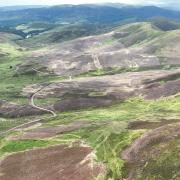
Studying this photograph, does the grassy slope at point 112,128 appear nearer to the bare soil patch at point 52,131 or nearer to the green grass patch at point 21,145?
the green grass patch at point 21,145

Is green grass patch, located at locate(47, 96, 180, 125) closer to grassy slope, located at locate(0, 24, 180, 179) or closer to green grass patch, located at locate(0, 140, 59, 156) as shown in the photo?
grassy slope, located at locate(0, 24, 180, 179)

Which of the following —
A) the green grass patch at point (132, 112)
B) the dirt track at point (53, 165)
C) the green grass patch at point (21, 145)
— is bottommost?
the green grass patch at point (132, 112)

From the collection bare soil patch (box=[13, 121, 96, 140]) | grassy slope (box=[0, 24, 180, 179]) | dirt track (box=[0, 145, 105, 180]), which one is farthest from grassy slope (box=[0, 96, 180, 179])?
bare soil patch (box=[13, 121, 96, 140])

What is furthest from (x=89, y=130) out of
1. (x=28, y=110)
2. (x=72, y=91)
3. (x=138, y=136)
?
(x=72, y=91)

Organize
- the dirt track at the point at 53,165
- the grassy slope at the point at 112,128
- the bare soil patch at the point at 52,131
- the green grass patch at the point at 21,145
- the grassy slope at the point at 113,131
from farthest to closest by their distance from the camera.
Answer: the bare soil patch at the point at 52,131 < the green grass patch at the point at 21,145 < the grassy slope at the point at 112,128 < the dirt track at the point at 53,165 < the grassy slope at the point at 113,131

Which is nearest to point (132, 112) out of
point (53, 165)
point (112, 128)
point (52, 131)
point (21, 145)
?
point (112, 128)

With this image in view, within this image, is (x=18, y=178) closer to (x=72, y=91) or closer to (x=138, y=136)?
(x=138, y=136)

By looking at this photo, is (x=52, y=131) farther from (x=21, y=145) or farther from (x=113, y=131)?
(x=113, y=131)

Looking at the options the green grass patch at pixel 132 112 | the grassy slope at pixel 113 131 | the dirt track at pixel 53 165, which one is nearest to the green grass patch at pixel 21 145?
the grassy slope at pixel 113 131
